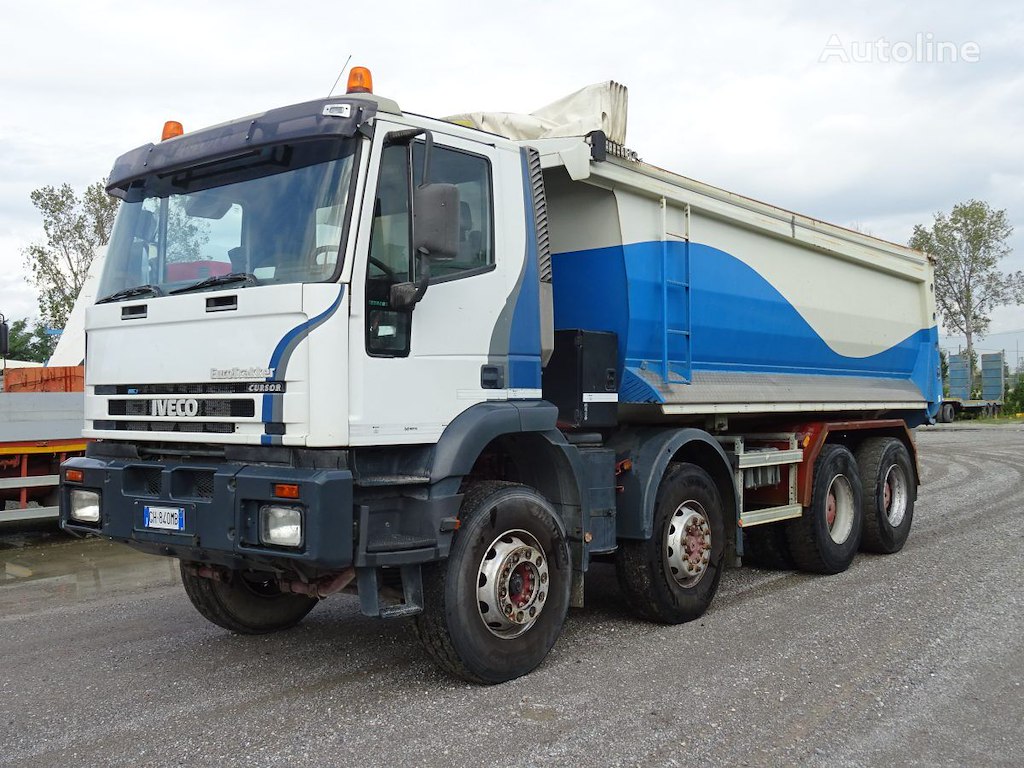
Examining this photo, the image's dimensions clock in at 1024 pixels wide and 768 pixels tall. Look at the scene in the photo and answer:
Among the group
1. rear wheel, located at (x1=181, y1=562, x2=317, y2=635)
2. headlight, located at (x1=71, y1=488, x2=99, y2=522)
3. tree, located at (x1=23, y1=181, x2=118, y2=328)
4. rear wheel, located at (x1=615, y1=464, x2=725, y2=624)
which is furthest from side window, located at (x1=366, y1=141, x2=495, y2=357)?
tree, located at (x1=23, y1=181, x2=118, y2=328)

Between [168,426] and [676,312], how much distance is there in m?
3.42

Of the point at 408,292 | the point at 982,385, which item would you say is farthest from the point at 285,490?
the point at 982,385

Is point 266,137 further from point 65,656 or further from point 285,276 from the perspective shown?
point 65,656

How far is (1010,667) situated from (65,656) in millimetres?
5398

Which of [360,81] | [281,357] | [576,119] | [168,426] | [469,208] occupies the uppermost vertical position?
[576,119]

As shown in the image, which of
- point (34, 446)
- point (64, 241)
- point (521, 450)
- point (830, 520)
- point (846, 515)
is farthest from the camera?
point (64, 241)

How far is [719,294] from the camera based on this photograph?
7.02 m

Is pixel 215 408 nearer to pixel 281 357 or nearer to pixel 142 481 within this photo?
pixel 281 357

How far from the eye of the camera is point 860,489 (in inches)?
348

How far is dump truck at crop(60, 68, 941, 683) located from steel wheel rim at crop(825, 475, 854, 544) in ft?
5.88

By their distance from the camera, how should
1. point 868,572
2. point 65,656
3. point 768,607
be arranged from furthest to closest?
point 868,572, point 768,607, point 65,656

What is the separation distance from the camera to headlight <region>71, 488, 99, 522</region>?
507 cm

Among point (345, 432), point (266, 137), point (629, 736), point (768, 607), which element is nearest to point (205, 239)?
point (266, 137)

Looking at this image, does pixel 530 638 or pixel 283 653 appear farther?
pixel 283 653
